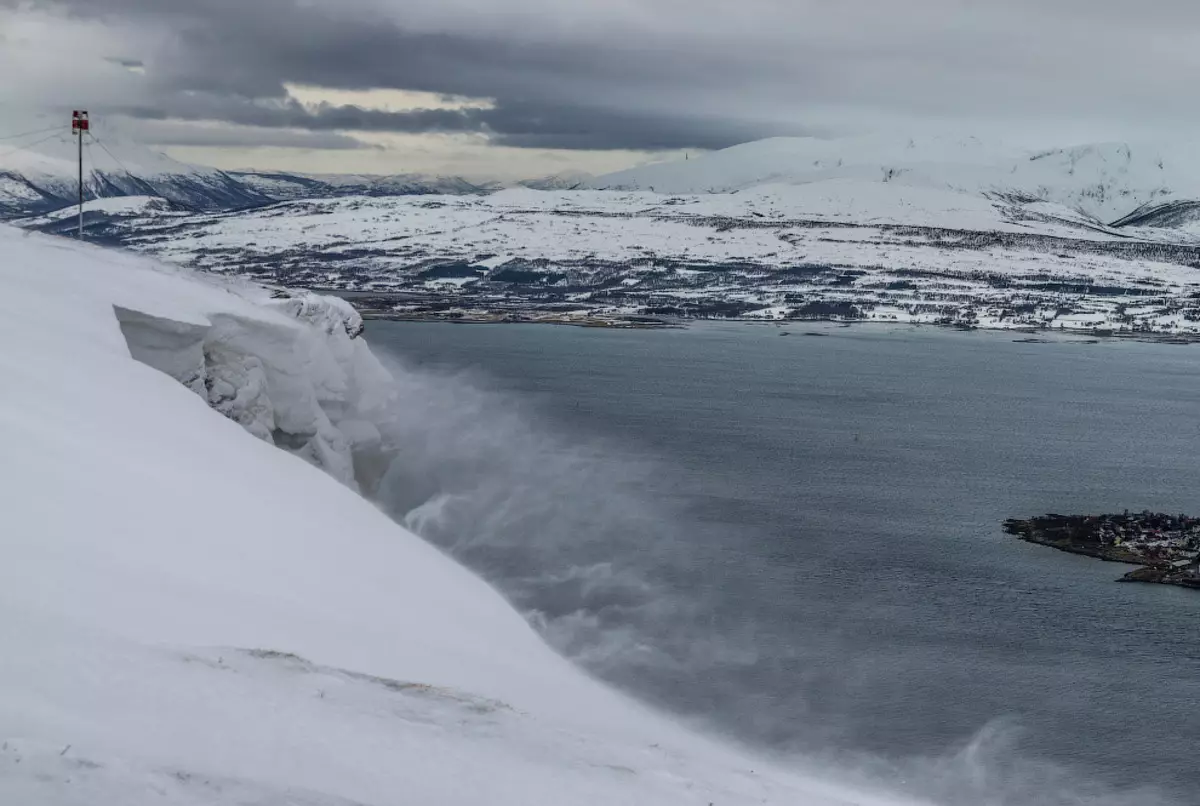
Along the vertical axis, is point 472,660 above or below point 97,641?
below

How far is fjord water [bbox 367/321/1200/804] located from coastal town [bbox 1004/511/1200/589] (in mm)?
1331

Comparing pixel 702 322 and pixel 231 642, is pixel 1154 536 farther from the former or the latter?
pixel 702 322

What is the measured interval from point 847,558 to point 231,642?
101ft

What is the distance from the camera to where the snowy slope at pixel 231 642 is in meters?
11.5

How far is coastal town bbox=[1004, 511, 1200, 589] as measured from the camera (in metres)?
42.2

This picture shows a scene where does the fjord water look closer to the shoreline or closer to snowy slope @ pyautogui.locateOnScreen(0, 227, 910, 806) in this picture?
snowy slope @ pyautogui.locateOnScreen(0, 227, 910, 806)

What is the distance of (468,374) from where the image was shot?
317 feet

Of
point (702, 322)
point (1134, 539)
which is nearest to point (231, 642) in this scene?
point (1134, 539)

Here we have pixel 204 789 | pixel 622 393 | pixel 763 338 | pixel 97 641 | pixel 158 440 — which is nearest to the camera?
pixel 204 789

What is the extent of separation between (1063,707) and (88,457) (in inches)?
915

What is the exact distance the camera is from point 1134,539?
1810 inches

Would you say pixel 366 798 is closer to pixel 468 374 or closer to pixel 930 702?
pixel 930 702

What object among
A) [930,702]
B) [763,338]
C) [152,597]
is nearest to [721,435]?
[930,702]

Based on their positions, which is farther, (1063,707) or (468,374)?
(468,374)
